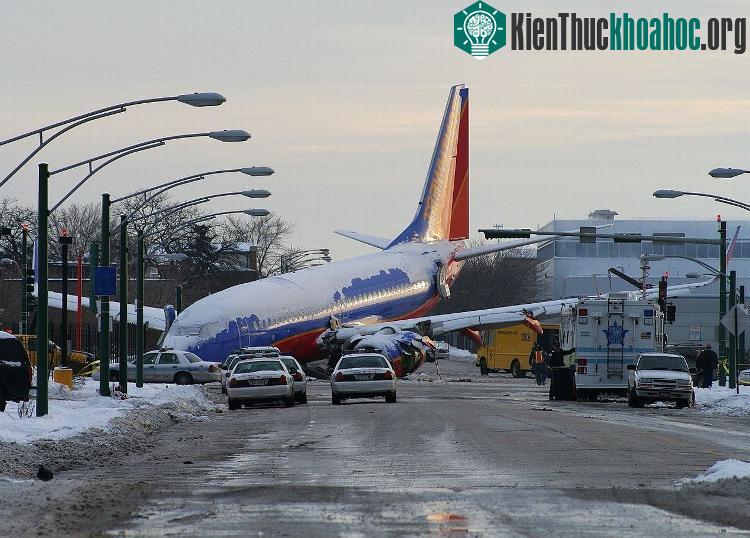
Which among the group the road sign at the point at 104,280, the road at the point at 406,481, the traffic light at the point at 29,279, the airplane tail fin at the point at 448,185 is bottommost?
the road at the point at 406,481

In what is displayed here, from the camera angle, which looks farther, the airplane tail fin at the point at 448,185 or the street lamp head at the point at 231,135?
the airplane tail fin at the point at 448,185

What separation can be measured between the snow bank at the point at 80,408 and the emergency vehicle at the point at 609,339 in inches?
433

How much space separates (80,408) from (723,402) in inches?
719

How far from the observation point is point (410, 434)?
27.0m

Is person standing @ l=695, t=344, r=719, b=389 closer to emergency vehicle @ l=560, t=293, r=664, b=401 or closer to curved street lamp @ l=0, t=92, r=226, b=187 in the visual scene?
emergency vehicle @ l=560, t=293, r=664, b=401

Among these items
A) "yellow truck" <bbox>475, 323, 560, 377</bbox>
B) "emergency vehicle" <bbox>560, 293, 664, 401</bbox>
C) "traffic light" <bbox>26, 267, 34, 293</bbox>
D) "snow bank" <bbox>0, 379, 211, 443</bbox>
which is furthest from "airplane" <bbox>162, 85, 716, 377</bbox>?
"emergency vehicle" <bbox>560, 293, 664, 401</bbox>

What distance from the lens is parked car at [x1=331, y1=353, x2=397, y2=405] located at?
41.2 meters

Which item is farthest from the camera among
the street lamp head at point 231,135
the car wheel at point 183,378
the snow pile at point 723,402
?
the car wheel at point 183,378

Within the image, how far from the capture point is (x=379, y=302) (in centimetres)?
6862

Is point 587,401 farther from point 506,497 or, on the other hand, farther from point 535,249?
point 535,249

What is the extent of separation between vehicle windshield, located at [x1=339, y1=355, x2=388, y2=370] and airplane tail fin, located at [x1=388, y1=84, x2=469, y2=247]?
39.3 metres

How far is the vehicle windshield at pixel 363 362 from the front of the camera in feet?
136

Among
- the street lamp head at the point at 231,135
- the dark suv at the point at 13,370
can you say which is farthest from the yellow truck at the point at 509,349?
the dark suv at the point at 13,370

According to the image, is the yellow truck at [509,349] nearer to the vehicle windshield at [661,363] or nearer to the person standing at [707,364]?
the person standing at [707,364]
